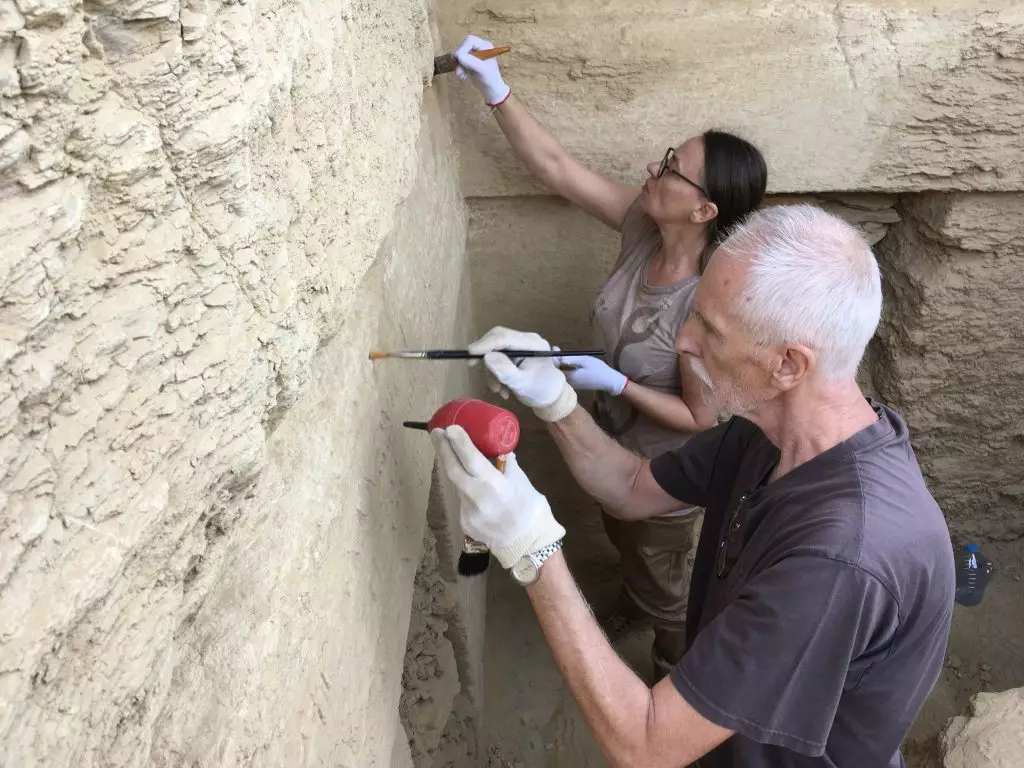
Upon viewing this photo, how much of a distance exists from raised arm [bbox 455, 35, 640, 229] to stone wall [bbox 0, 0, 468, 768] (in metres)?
1.08

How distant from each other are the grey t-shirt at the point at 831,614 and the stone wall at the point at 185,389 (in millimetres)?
634

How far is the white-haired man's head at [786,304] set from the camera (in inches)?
55.6

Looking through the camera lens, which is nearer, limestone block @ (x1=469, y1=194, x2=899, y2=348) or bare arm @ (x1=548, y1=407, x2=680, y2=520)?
bare arm @ (x1=548, y1=407, x2=680, y2=520)

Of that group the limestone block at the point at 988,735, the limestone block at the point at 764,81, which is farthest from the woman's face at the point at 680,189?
the limestone block at the point at 988,735

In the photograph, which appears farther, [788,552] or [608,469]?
[608,469]

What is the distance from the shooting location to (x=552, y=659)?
3344 millimetres

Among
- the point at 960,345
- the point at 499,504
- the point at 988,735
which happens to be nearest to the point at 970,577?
the point at 960,345

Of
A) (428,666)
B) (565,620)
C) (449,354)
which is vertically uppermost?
(449,354)

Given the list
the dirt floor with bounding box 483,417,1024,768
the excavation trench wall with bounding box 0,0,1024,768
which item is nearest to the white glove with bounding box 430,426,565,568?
the excavation trench wall with bounding box 0,0,1024,768

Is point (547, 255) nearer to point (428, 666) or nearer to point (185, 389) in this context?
point (428, 666)

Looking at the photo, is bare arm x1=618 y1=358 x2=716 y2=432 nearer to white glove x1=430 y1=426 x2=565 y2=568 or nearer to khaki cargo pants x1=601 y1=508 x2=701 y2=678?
khaki cargo pants x1=601 y1=508 x2=701 y2=678

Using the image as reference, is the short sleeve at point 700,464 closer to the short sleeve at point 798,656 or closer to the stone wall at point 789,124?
the short sleeve at point 798,656

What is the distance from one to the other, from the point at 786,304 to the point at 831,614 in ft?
1.78

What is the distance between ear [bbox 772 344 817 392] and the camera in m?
1.43
